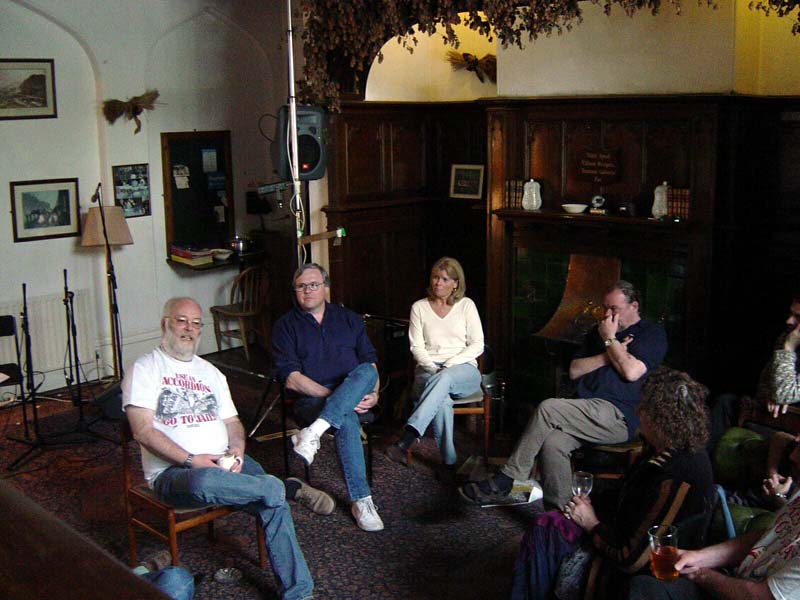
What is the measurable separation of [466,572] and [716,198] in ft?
8.44

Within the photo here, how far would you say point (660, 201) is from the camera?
5.54 metres

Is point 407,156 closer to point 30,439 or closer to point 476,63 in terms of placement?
point 476,63

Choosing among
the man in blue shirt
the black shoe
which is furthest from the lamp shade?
the black shoe

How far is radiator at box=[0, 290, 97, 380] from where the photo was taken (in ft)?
21.8

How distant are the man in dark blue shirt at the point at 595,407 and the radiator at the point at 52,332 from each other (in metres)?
3.55

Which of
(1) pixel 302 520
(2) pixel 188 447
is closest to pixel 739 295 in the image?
(1) pixel 302 520

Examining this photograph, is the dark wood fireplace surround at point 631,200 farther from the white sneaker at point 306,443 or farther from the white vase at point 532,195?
the white sneaker at point 306,443

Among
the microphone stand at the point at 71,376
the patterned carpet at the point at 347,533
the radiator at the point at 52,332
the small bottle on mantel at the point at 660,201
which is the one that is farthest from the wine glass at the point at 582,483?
the radiator at the point at 52,332

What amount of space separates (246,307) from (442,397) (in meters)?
2.88

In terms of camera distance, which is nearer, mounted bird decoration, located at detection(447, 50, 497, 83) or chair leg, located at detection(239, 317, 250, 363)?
mounted bird decoration, located at detection(447, 50, 497, 83)

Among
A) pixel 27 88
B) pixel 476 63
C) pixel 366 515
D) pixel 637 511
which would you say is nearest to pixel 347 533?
pixel 366 515

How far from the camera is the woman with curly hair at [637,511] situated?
3.02 m

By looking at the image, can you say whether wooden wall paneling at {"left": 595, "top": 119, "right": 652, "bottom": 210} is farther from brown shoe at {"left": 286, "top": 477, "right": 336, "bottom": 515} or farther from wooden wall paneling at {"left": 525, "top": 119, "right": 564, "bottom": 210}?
brown shoe at {"left": 286, "top": 477, "right": 336, "bottom": 515}

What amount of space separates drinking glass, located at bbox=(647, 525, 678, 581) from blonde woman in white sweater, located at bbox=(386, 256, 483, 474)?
2379mm
